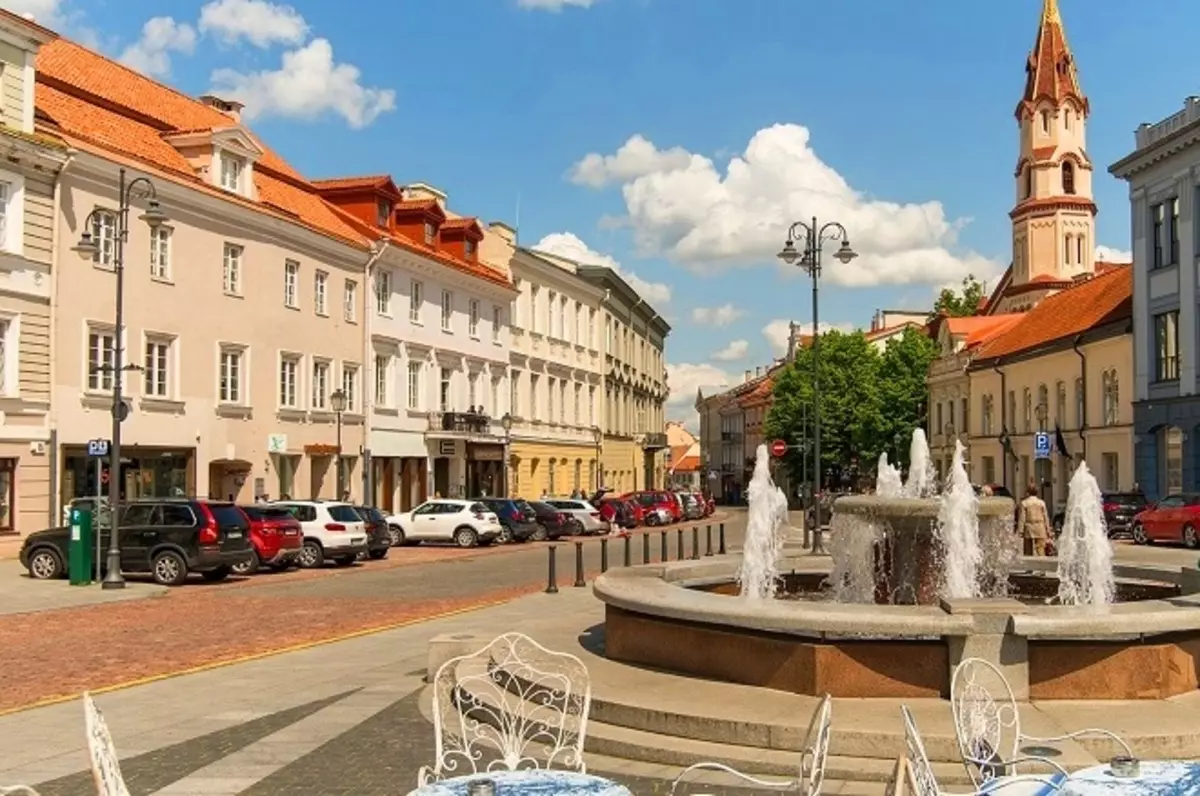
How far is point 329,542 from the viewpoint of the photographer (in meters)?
29.4

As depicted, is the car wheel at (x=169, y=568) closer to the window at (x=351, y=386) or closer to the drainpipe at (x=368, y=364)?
the window at (x=351, y=386)

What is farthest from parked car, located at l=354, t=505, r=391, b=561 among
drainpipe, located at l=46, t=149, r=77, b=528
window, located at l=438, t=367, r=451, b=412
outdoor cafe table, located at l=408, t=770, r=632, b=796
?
outdoor cafe table, located at l=408, t=770, r=632, b=796

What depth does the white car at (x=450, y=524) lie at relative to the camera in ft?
124

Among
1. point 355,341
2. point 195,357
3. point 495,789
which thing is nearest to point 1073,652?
point 495,789

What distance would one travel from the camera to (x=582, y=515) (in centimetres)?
4547

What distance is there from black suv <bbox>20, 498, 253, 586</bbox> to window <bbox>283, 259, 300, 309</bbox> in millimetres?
15679

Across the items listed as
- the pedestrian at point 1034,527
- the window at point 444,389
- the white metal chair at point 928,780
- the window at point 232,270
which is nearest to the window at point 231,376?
the window at point 232,270

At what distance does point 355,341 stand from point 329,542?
1533 cm

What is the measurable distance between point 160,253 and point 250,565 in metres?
11.8

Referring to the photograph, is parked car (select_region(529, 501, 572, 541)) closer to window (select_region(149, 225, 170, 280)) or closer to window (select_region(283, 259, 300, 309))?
window (select_region(283, 259, 300, 309))

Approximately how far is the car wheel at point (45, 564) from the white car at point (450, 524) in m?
14.0

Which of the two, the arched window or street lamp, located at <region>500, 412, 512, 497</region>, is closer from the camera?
→ street lamp, located at <region>500, 412, 512, 497</region>

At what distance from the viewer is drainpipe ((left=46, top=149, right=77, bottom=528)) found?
29.0 meters

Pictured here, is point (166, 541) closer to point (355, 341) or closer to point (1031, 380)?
point (355, 341)
